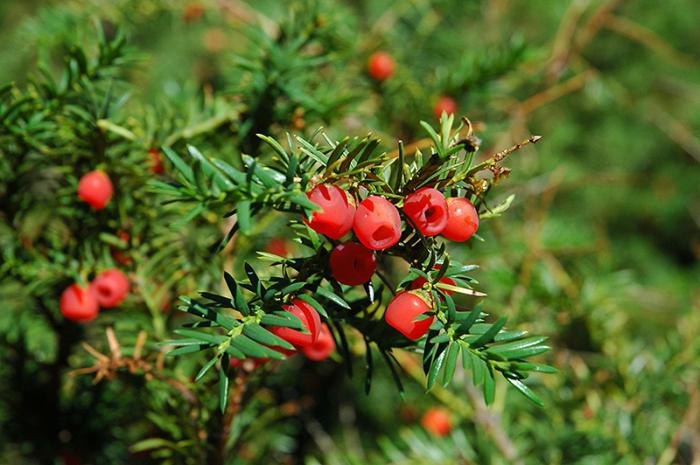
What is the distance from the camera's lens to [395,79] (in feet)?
2.62

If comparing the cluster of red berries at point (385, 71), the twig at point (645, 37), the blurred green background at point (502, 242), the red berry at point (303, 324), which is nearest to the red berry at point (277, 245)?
the blurred green background at point (502, 242)

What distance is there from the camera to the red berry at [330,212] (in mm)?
295

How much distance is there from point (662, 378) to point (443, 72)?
1.52 ft

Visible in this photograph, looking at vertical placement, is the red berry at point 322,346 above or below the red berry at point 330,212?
below

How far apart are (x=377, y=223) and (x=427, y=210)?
32 millimetres

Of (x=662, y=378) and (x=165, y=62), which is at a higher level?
(x=165, y=62)

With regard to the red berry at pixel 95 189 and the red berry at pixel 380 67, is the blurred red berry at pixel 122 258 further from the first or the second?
the red berry at pixel 380 67

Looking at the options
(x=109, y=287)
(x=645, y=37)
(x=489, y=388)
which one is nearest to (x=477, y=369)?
(x=489, y=388)

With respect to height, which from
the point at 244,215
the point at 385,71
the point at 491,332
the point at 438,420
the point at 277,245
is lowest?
the point at 438,420

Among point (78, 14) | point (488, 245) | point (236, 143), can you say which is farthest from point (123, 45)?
point (488, 245)

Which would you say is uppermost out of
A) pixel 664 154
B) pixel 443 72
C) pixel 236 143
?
pixel 236 143

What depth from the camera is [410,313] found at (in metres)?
0.32

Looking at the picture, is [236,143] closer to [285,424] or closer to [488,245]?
[285,424]

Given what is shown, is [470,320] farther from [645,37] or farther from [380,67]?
[645,37]
